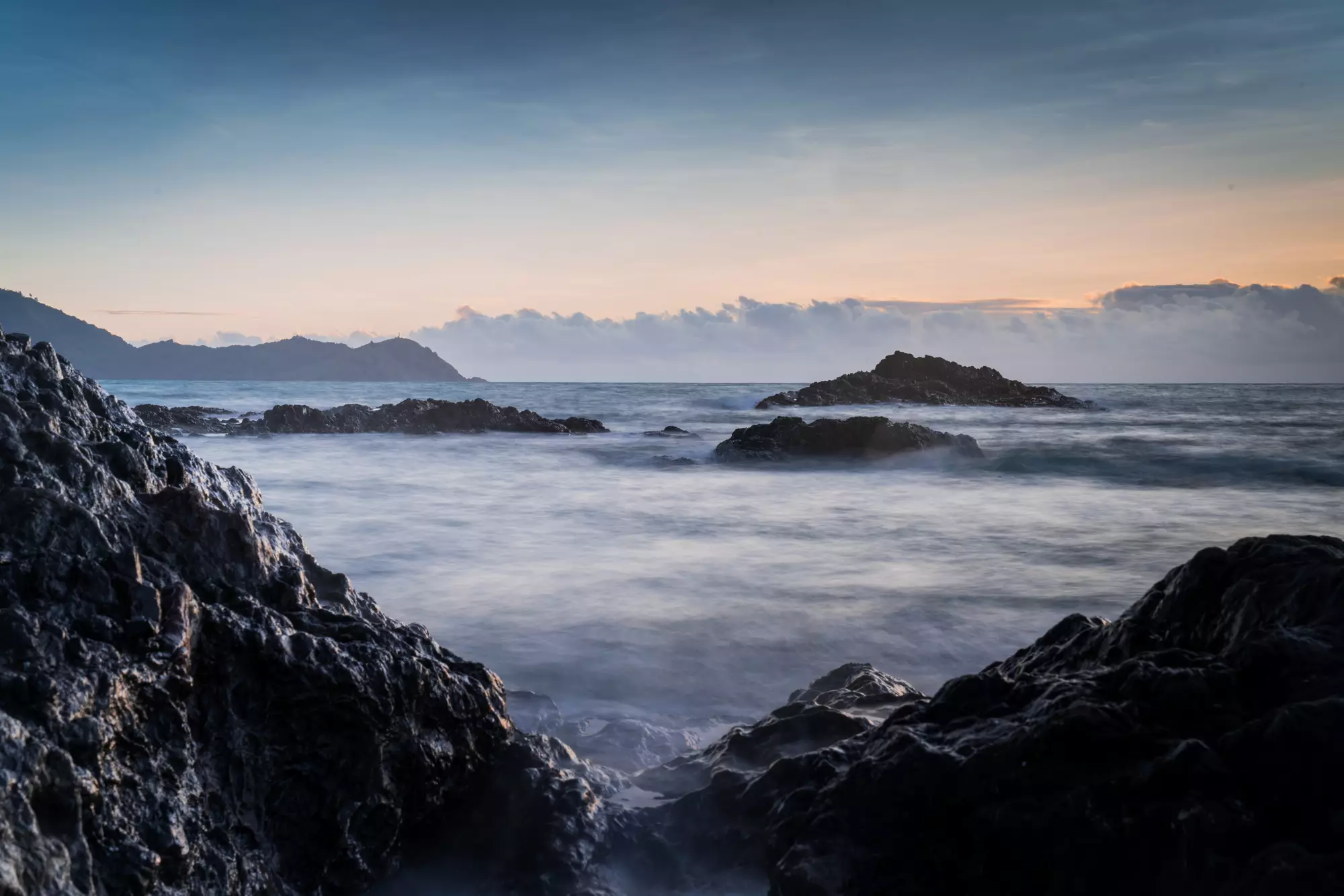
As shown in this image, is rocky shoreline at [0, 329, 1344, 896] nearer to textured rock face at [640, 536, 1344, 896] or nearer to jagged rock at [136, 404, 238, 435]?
textured rock face at [640, 536, 1344, 896]

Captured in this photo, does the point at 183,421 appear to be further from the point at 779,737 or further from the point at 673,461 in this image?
the point at 779,737

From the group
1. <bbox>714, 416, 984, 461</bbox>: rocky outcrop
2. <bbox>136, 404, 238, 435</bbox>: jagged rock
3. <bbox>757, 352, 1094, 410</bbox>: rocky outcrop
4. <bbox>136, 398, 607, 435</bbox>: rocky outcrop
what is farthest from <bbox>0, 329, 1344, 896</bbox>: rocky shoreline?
<bbox>757, 352, 1094, 410</bbox>: rocky outcrop

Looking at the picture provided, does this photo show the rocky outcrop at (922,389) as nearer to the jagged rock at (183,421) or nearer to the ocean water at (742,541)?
the ocean water at (742,541)

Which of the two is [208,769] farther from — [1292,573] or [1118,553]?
[1118,553]

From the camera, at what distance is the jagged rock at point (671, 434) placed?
22837mm

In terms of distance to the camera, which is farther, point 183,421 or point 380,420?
point 380,420

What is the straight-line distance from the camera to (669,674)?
5219mm

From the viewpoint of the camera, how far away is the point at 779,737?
134 inches

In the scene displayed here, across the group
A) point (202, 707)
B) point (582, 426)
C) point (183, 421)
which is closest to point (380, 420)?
point (183, 421)

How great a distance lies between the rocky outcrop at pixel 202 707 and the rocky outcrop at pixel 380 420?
2089 centimetres

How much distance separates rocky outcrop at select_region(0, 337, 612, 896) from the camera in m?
1.89

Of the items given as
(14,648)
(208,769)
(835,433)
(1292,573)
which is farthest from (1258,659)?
(835,433)

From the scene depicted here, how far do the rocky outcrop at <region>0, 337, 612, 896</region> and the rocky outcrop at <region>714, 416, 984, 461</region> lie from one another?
13.9 meters

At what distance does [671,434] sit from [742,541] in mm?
14269
